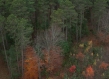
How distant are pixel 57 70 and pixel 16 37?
25.6ft

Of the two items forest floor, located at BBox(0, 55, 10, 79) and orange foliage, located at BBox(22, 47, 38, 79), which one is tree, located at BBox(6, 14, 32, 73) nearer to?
orange foliage, located at BBox(22, 47, 38, 79)

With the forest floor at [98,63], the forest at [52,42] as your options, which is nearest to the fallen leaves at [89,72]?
the forest at [52,42]

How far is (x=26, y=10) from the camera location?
110ft

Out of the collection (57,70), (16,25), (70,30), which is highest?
(16,25)

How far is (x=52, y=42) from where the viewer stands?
30.2 metres

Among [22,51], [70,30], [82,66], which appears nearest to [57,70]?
[82,66]

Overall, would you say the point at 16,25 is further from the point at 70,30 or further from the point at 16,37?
the point at 70,30

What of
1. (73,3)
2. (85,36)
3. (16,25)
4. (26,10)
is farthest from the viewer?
(85,36)

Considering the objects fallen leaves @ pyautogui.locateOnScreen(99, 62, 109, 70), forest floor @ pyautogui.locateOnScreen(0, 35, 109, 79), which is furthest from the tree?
fallen leaves @ pyautogui.locateOnScreen(99, 62, 109, 70)

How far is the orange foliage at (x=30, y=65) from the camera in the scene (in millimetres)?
29809

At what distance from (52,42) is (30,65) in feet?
14.4

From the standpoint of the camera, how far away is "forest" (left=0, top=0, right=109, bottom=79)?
2991 cm

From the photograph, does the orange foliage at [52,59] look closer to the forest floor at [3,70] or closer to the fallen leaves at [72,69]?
the fallen leaves at [72,69]

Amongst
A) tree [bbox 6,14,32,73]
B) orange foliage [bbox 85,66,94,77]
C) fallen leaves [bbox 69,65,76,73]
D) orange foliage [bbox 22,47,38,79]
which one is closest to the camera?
tree [bbox 6,14,32,73]
